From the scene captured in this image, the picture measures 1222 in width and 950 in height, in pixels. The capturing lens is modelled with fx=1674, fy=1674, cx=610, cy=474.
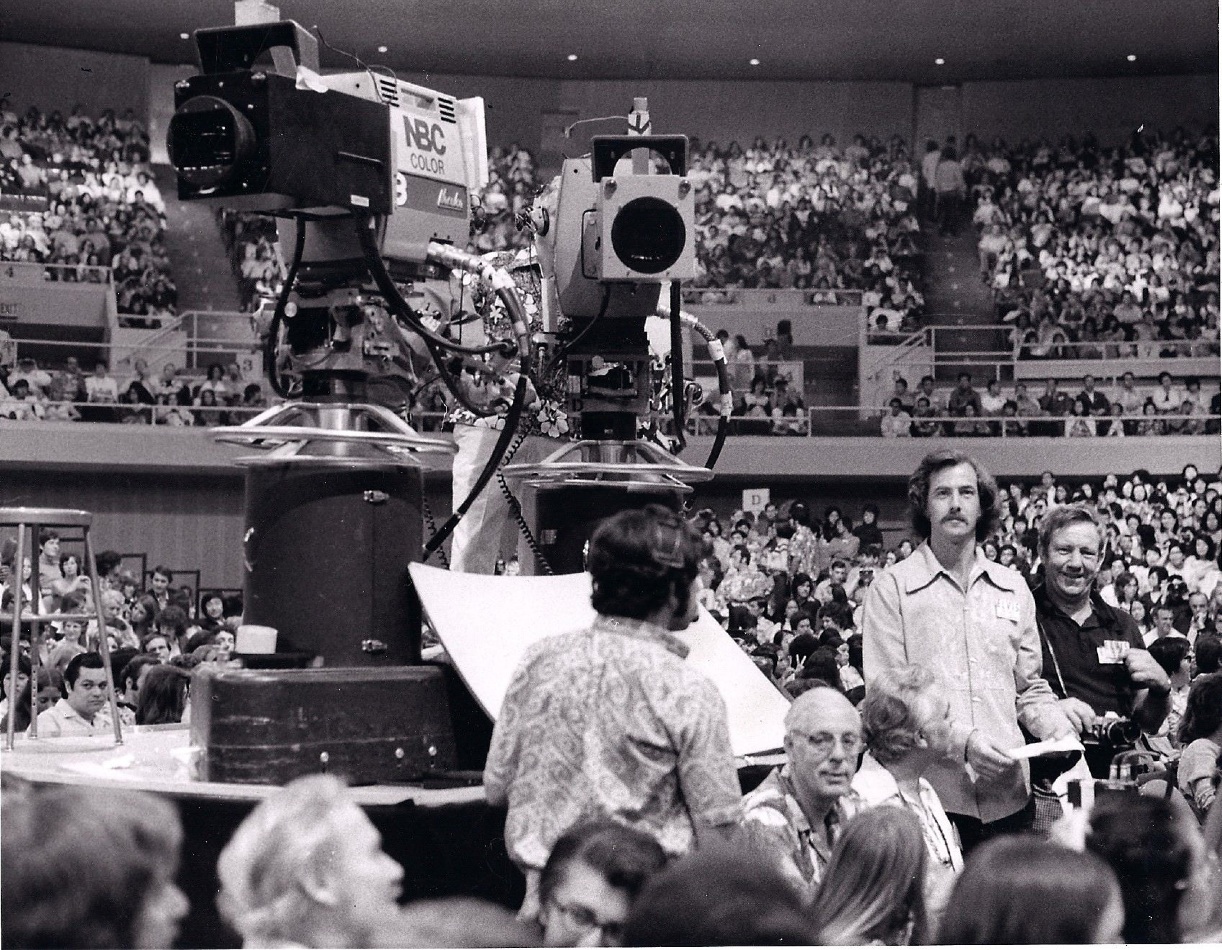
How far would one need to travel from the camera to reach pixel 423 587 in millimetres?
4488

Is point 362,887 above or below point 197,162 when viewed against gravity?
below

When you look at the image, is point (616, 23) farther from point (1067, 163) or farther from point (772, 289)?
point (1067, 163)

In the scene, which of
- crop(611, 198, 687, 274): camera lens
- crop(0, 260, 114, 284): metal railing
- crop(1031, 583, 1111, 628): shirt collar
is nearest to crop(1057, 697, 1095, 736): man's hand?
crop(1031, 583, 1111, 628): shirt collar

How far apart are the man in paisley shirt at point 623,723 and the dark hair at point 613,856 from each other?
0.27 m

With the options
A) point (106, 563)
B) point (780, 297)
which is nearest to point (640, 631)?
point (106, 563)

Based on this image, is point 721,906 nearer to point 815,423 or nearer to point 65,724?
point 65,724

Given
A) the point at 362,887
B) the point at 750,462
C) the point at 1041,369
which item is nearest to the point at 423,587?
the point at 362,887

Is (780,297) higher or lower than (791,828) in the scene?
higher

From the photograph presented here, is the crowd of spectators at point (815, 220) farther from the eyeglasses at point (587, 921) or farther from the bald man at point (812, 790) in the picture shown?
the eyeglasses at point (587, 921)

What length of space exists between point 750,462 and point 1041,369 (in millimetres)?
3345

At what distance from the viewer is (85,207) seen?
60.3 feet

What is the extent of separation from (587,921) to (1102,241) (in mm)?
17840

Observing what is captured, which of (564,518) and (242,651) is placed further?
(564,518)

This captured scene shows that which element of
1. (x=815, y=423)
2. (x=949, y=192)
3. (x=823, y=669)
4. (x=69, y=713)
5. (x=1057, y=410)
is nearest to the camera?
(x=69, y=713)
